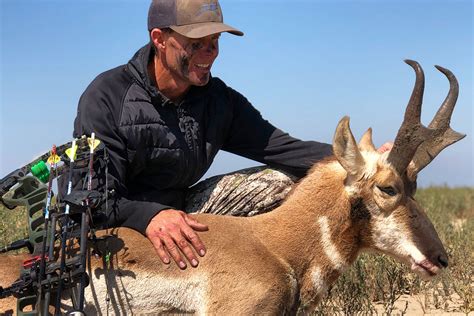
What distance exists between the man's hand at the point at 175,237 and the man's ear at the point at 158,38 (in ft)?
5.33

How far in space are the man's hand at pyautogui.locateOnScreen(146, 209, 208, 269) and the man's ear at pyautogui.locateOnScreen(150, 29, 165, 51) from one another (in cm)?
162

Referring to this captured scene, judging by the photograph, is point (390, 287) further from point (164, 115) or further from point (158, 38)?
point (158, 38)

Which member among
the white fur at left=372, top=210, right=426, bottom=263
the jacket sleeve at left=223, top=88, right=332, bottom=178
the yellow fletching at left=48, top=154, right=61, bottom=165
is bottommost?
the white fur at left=372, top=210, right=426, bottom=263

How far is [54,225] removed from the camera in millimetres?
4566

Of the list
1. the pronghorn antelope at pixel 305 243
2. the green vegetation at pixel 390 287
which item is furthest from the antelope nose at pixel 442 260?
the green vegetation at pixel 390 287

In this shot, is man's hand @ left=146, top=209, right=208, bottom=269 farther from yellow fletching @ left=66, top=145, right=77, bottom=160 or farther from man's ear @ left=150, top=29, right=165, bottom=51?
man's ear @ left=150, top=29, right=165, bottom=51

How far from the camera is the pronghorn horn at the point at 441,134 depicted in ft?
17.8

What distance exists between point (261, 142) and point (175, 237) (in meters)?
→ 2.01

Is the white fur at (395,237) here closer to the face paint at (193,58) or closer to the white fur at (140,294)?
the white fur at (140,294)

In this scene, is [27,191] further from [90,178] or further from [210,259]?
[210,259]

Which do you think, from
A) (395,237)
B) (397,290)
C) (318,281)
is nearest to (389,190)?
(395,237)

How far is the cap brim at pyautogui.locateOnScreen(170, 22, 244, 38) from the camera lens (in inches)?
222

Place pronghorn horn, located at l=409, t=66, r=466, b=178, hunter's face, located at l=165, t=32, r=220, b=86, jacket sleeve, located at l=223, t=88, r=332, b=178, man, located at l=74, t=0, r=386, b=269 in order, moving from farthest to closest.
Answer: jacket sleeve, located at l=223, t=88, r=332, b=178
hunter's face, located at l=165, t=32, r=220, b=86
man, located at l=74, t=0, r=386, b=269
pronghorn horn, located at l=409, t=66, r=466, b=178

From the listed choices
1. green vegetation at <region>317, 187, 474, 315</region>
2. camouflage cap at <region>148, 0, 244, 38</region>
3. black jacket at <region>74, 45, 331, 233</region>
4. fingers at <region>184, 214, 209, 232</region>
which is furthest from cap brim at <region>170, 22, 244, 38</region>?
green vegetation at <region>317, 187, 474, 315</region>
